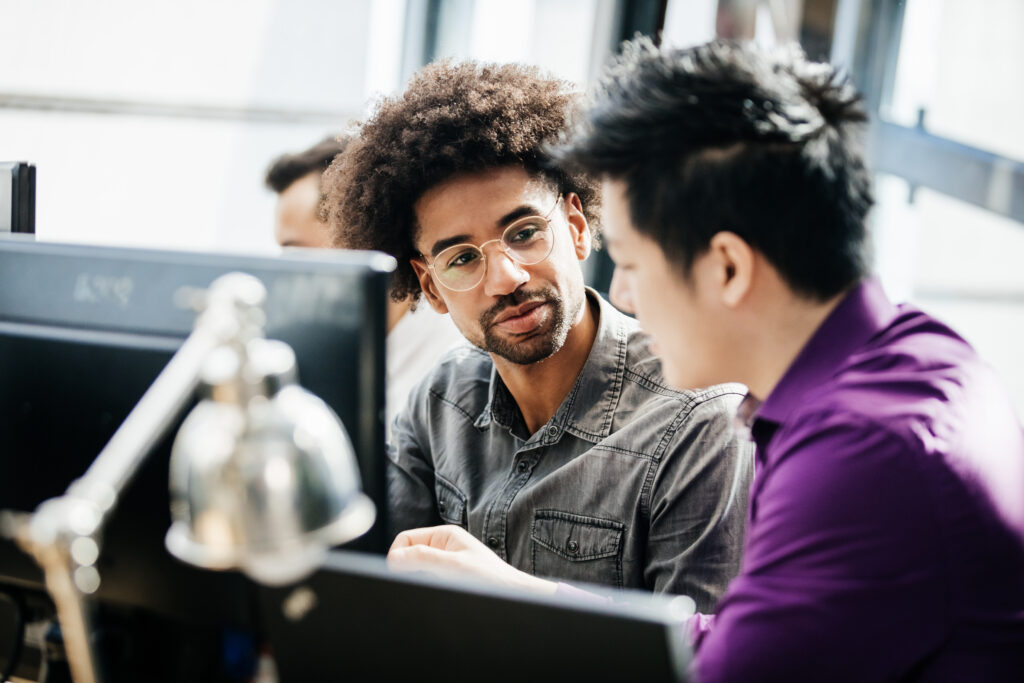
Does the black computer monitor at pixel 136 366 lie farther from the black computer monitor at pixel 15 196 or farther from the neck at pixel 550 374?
the neck at pixel 550 374

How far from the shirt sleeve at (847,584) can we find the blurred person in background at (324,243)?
1.61 metres

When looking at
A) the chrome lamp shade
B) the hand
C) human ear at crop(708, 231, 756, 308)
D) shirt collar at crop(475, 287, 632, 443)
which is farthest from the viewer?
shirt collar at crop(475, 287, 632, 443)

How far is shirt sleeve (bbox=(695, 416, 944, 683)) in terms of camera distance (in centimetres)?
84

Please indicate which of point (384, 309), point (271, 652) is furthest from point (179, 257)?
point (271, 652)

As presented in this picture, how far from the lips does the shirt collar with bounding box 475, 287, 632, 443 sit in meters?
0.11

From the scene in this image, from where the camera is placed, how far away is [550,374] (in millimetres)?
1600

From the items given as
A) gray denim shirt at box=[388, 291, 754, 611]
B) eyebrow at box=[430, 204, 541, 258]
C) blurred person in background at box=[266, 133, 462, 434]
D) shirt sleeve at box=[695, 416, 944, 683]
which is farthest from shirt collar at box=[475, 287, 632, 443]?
blurred person in background at box=[266, 133, 462, 434]

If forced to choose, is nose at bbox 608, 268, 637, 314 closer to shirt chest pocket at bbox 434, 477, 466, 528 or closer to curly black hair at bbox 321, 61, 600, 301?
curly black hair at bbox 321, 61, 600, 301

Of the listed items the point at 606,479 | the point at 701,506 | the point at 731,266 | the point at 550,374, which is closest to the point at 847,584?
the point at 731,266

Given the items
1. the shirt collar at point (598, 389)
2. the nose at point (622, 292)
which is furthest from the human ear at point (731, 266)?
the shirt collar at point (598, 389)

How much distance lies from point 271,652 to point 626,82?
0.75 metres

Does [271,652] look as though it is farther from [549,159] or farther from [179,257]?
[549,159]

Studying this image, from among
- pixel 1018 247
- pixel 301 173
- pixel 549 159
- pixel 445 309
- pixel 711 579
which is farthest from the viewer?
pixel 301 173

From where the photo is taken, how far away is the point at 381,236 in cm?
176
